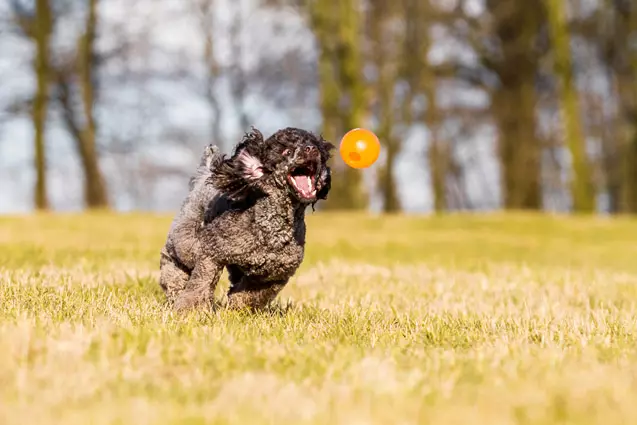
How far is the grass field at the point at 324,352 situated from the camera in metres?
3.11

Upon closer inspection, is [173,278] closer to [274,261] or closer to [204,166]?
[204,166]

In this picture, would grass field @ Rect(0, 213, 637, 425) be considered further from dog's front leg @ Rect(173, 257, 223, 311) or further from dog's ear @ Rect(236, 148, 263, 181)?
dog's ear @ Rect(236, 148, 263, 181)

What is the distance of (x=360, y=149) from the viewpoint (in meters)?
5.92

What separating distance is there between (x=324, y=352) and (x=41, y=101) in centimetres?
2257

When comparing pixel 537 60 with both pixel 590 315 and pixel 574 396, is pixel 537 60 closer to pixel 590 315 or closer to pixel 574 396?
pixel 590 315

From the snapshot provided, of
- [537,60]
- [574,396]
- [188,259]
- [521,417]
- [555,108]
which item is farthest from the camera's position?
[555,108]

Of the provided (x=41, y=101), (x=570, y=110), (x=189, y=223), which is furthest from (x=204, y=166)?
(x=41, y=101)

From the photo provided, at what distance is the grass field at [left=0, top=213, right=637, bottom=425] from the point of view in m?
3.11

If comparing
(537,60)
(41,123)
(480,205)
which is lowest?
(480,205)

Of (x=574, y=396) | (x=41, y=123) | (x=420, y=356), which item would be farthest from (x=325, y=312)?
(x=41, y=123)

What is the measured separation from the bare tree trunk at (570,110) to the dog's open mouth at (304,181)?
19540mm

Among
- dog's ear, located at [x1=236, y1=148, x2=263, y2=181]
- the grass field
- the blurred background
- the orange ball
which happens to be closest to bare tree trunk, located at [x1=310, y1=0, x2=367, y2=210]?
the blurred background

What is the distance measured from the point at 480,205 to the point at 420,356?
4289 cm

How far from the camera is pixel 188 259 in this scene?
5934 millimetres
